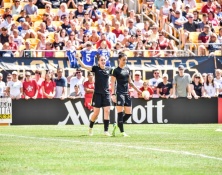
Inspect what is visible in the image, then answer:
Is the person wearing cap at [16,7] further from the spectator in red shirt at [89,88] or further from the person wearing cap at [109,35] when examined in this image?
the spectator in red shirt at [89,88]

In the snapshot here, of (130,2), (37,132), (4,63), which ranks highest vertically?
(130,2)

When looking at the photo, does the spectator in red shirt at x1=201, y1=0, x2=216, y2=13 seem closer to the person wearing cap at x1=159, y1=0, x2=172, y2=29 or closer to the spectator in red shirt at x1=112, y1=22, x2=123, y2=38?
the person wearing cap at x1=159, y1=0, x2=172, y2=29

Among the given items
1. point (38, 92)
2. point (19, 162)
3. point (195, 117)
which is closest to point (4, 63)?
point (38, 92)

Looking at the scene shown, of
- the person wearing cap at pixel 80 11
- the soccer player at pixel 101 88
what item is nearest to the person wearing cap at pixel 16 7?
the person wearing cap at pixel 80 11

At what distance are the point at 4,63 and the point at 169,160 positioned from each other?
1671 centimetres

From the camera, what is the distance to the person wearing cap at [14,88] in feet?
97.4

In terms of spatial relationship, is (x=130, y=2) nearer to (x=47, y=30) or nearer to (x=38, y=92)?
(x=47, y=30)

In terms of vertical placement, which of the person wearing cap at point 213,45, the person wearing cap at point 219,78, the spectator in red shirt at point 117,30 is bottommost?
the person wearing cap at point 219,78

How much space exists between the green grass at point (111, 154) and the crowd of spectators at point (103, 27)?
389 inches

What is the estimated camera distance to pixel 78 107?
2989 centimetres

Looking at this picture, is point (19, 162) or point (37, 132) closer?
point (19, 162)

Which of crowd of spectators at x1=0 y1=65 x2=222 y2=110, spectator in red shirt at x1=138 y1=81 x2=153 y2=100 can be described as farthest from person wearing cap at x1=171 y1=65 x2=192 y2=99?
spectator in red shirt at x1=138 y1=81 x2=153 y2=100

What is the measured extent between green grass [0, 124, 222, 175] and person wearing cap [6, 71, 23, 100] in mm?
8029

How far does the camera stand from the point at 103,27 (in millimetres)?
32656
